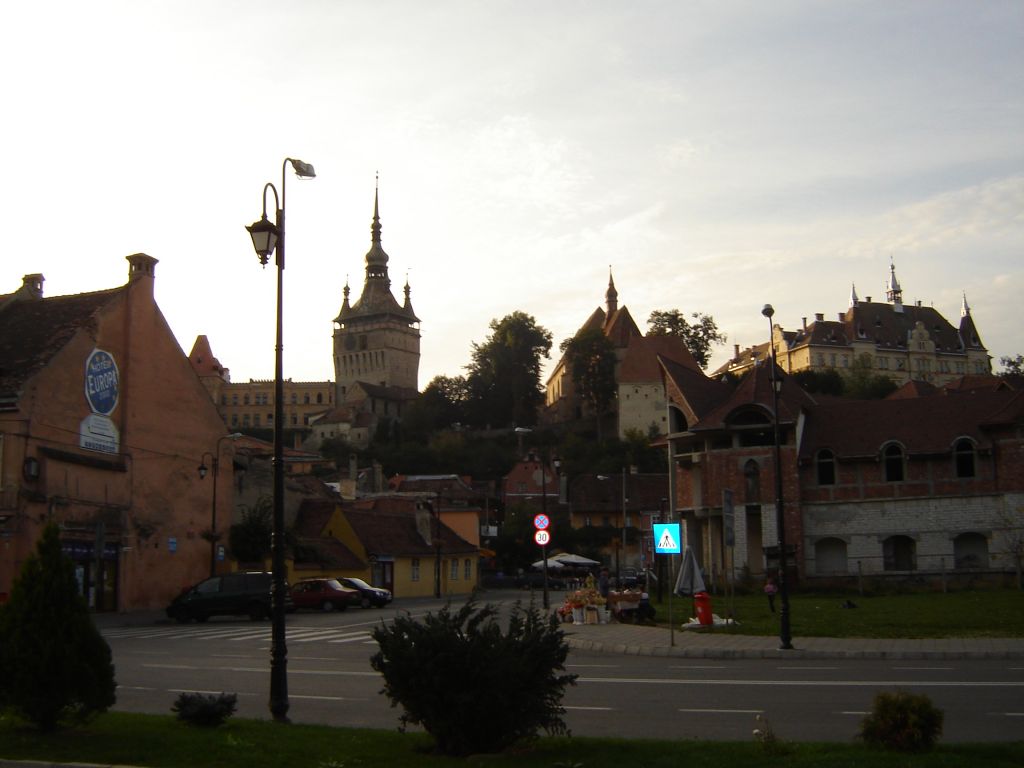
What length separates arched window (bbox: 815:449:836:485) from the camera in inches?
1960

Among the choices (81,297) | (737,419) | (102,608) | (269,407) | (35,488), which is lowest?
(102,608)

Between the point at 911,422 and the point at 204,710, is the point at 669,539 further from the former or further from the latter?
the point at 911,422

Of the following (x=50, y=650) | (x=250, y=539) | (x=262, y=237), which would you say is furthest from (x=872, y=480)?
(x=50, y=650)

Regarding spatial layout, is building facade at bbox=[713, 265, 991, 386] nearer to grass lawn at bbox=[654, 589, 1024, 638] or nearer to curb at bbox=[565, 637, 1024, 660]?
grass lawn at bbox=[654, 589, 1024, 638]

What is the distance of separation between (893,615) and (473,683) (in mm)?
23306

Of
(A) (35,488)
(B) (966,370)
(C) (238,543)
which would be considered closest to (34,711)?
(A) (35,488)

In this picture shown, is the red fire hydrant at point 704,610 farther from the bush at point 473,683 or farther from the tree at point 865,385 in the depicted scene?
the tree at point 865,385

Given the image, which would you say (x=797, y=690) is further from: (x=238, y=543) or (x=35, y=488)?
(x=238, y=543)

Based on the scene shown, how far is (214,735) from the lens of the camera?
37.0 ft

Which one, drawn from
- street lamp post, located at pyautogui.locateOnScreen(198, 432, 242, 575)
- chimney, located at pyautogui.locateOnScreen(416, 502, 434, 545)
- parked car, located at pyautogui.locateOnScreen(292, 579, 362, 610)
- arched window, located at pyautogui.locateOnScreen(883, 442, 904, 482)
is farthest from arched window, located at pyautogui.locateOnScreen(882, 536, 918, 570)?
street lamp post, located at pyautogui.locateOnScreen(198, 432, 242, 575)

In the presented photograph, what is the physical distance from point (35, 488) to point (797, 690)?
27444 millimetres

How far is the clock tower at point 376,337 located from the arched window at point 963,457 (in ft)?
449

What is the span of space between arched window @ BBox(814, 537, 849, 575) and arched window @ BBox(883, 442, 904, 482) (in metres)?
3.64

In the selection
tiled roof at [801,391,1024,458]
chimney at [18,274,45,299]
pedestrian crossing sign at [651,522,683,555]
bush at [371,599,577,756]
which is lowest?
bush at [371,599,577,756]
